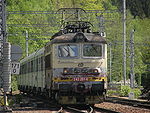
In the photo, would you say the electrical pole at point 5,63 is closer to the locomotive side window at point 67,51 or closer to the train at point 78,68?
the train at point 78,68

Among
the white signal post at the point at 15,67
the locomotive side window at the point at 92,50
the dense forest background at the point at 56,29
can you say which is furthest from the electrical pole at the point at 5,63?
the dense forest background at the point at 56,29

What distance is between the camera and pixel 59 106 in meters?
21.3

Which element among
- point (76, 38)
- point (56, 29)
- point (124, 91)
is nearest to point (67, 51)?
point (76, 38)

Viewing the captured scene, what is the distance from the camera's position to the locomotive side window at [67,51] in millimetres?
19672

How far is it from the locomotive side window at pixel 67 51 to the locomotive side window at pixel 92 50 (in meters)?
0.37

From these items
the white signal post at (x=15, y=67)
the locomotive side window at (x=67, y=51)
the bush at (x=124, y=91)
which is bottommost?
the bush at (x=124, y=91)

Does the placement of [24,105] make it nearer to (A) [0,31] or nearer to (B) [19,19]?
(A) [0,31]

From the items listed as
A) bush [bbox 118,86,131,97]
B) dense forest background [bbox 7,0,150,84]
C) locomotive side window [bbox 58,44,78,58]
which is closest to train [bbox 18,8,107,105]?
locomotive side window [bbox 58,44,78,58]

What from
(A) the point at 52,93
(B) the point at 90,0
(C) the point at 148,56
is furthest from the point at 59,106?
(B) the point at 90,0

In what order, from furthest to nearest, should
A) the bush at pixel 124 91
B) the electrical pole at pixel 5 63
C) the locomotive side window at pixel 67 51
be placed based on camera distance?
the bush at pixel 124 91, the locomotive side window at pixel 67 51, the electrical pole at pixel 5 63

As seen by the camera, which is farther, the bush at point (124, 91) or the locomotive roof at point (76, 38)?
the bush at point (124, 91)

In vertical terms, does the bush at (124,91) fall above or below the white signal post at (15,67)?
below

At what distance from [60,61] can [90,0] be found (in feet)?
214

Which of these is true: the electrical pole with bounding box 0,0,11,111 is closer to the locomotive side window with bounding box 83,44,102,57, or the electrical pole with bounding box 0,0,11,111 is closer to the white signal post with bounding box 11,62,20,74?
the white signal post with bounding box 11,62,20,74
